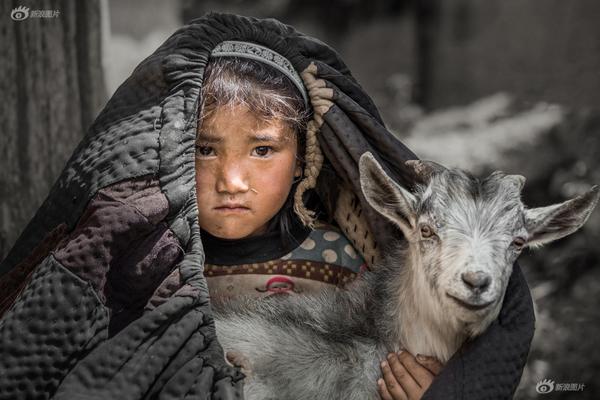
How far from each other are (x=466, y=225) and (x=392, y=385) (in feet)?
2.18

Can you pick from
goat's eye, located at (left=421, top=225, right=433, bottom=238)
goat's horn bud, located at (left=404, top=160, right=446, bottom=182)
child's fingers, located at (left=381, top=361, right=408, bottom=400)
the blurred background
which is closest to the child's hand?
child's fingers, located at (left=381, top=361, right=408, bottom=400)

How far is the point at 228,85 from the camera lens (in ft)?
9.41

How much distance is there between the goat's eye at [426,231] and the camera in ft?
8.55

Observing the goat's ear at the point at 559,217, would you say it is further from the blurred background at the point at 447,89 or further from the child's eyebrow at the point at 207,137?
the blurred background at the point at 447,89

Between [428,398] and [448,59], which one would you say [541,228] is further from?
[448,59]

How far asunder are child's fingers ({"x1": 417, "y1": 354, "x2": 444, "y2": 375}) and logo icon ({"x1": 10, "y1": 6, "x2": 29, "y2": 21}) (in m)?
2.40

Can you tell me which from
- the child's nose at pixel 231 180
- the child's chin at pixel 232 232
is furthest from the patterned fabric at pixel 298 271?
the child's nose at pixel 231 180

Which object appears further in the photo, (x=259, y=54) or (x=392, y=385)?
(x=259, y=54)

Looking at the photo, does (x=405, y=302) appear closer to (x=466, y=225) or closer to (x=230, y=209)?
(x=466, y=225)

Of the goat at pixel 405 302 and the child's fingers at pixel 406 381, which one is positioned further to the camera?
the child's fingers at pixel 406 381

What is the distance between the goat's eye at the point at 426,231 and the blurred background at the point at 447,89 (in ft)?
6.28

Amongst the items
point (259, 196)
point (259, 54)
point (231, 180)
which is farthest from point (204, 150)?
point (259, 54)

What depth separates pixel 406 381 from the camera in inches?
103

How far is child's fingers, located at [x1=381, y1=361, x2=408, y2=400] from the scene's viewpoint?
2619mm
